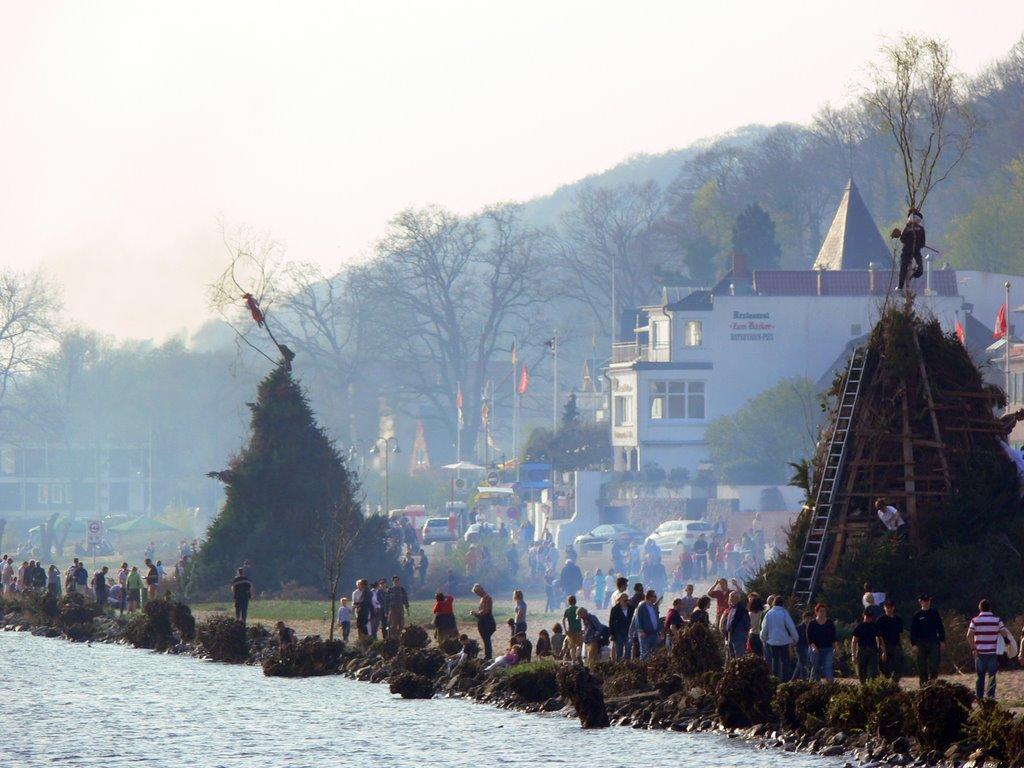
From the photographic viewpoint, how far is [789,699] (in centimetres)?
3061

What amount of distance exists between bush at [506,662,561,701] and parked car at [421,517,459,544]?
42.3 metres

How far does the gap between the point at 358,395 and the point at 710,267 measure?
866 inches

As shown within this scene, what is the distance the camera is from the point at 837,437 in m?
37.5

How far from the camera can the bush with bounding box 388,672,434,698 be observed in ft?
128

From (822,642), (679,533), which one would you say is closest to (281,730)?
(822,642)

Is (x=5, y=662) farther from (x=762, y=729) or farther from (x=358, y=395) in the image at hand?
(x=358, y=395)

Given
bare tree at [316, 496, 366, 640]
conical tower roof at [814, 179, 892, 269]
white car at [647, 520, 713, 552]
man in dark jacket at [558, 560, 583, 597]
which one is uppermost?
conical tower roof at [814, 179, 892, 269]

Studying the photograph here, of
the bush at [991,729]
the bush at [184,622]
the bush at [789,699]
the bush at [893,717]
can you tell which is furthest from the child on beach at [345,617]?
the bush at [991,729]

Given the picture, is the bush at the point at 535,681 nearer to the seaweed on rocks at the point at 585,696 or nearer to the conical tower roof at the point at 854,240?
the seaweed on rocks at the point at 585,696

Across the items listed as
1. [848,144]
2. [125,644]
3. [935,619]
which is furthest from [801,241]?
[935,619]

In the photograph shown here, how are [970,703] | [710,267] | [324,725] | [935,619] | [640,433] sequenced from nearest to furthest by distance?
[970,703], [935,619], [324,725], [640,433], [710,267]

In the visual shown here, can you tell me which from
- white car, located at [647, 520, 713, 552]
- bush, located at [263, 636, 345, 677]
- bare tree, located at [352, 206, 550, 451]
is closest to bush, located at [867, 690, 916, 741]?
bush, located at [263, 636, 345, 677]

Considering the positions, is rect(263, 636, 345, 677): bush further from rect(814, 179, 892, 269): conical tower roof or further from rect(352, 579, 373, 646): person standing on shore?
rect(814, 179, 892, 269): conical tower roof

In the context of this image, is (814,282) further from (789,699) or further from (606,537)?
(789,699)
